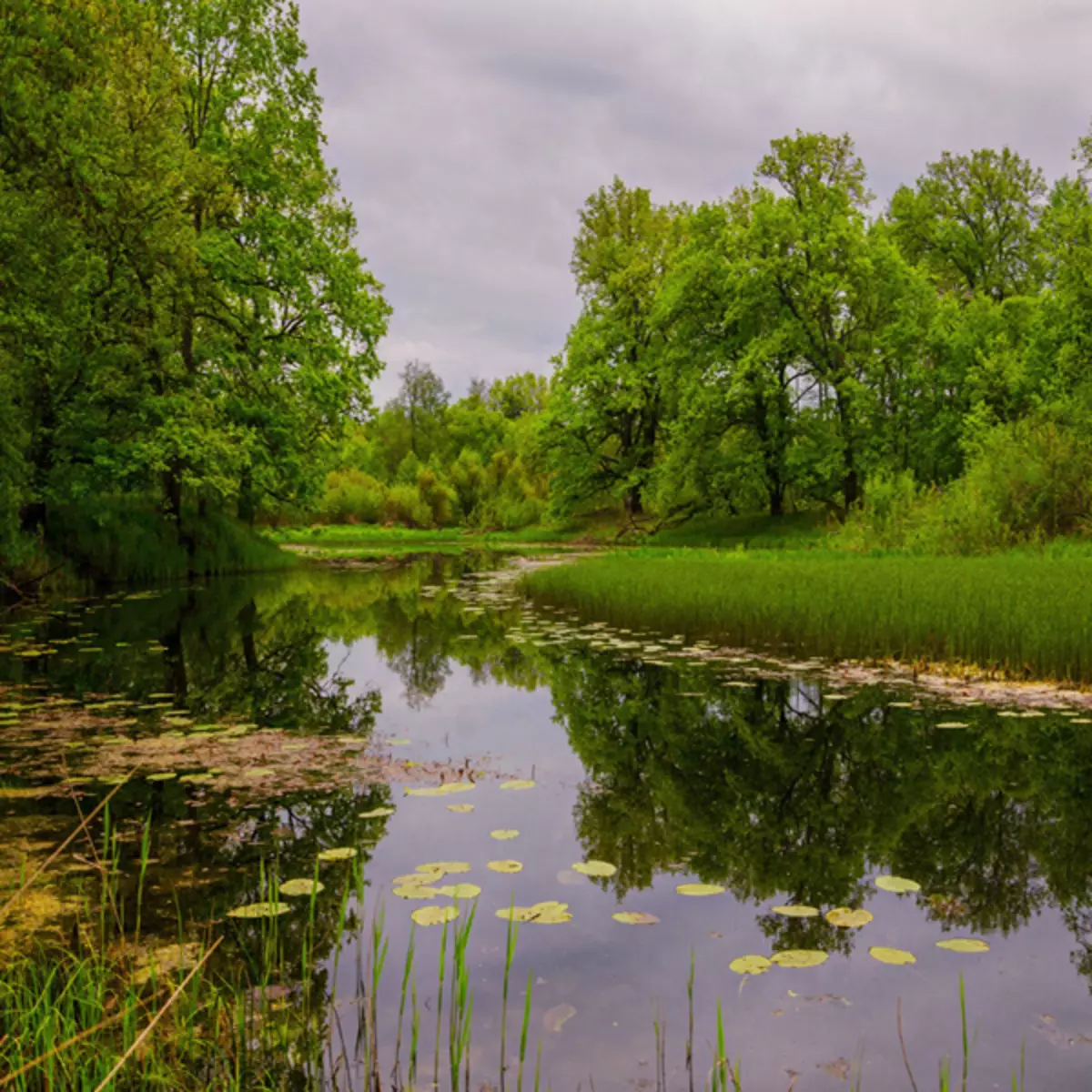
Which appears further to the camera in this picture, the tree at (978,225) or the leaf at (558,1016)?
the tree at (978,225)

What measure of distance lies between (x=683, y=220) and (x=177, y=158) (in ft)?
92.2

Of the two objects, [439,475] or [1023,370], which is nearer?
[1023,370]

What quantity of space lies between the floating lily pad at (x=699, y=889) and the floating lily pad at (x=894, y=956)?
85 cm

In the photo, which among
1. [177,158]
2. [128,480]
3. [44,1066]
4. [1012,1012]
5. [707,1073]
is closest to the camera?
[44,1066]

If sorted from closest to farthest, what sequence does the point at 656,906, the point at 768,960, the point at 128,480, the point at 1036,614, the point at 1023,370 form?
the point at 768,960
the point at 656,906
the point at 1036,614
the point at 128,480
the point at 1023,370

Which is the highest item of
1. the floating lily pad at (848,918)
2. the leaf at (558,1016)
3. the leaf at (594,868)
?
the leaf at (594,868)

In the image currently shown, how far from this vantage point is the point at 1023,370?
3086 cm

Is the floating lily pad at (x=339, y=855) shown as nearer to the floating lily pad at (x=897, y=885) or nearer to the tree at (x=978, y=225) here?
the floating lily pad at (x=897, y=885)

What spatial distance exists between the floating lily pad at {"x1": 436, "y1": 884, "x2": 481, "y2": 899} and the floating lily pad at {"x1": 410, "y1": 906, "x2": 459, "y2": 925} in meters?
0.21

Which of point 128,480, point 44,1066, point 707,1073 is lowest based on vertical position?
point 707,1073

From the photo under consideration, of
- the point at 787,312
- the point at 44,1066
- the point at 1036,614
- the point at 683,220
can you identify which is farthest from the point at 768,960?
the point at 683,220

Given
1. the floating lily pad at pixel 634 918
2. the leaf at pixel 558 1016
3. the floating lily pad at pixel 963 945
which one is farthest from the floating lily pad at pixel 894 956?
the leaf at pixel 558 1016

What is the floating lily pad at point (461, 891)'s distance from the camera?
4.07m

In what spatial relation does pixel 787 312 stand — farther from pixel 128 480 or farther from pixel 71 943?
pixel 71 943
